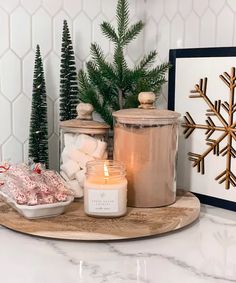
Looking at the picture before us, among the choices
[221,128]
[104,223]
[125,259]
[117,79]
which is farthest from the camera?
[117,79]

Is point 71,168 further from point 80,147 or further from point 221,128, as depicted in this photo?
point 221,128

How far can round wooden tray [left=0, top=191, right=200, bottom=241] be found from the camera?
A: 2.55 ft

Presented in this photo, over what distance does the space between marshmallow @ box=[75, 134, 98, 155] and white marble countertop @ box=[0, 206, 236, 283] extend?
0.78 ft

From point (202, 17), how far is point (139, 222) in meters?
0.55

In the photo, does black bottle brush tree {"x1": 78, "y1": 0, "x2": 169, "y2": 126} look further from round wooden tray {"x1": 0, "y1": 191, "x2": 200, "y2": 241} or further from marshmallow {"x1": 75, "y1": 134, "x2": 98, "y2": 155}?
round wooden tray {"x1": 0, "y1": 191, "x2": 200, "y2": 241}

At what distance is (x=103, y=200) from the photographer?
840 millimetres

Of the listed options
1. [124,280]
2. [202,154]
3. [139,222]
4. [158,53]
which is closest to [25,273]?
Result: [124,280]

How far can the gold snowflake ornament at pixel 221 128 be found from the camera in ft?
3.10

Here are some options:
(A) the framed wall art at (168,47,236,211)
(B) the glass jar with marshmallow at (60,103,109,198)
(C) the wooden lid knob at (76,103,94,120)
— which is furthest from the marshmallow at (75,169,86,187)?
(A) the framed wall art at (168,47,236,211)

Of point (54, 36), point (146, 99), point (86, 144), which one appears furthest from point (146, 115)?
point (54, 36)

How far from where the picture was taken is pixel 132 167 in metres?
0.92

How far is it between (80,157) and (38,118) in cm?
15

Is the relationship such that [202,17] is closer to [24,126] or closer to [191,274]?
[24,126]

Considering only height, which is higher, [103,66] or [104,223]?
[103,66]
